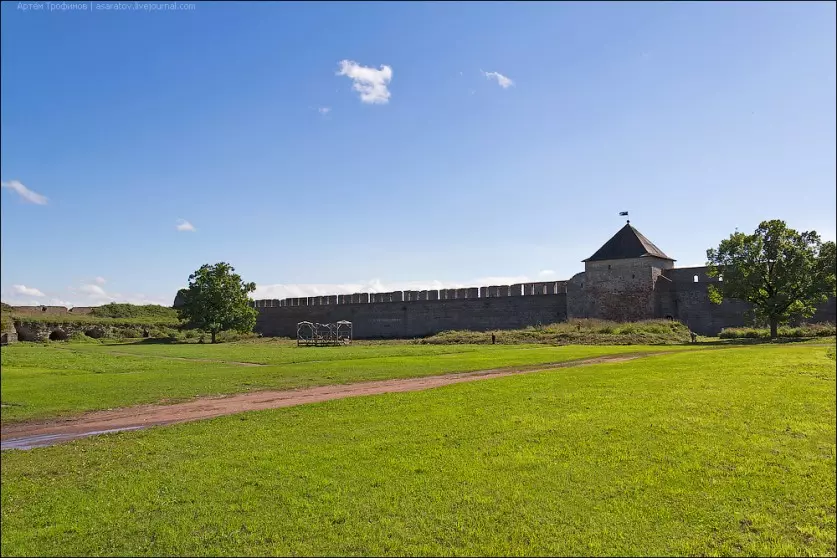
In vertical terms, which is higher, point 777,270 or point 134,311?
point 777,270

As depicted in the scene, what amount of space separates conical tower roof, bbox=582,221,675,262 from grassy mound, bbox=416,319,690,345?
210 inches

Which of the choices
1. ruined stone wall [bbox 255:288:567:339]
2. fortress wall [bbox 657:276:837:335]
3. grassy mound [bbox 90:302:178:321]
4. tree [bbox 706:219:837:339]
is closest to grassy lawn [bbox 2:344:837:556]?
tree [bbox 706:219:837:339]

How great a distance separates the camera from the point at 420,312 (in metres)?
47.4

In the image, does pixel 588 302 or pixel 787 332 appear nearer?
pixel 787 332

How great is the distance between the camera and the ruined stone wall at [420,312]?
42000 mm

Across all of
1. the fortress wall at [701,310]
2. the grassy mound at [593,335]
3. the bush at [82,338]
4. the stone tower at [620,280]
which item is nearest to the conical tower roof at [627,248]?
the stone tower at [620,280]

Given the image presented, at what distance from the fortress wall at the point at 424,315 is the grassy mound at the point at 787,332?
11.8 metres

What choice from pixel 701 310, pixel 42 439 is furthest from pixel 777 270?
pixel 42 439

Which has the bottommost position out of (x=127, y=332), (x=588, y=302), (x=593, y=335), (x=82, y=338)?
(x=127, y=332)

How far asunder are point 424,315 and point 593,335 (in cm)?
1692

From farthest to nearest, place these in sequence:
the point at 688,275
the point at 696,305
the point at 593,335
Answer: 1. the point at 688,275
2. the point at 696,305
3. the point at 593,335

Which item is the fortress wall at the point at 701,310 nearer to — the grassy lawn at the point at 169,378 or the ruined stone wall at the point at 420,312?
the ruined stone wall at the point at 420,312

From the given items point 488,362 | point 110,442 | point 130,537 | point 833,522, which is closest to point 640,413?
point 833,522

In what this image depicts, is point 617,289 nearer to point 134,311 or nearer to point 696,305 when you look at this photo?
point 696,305
